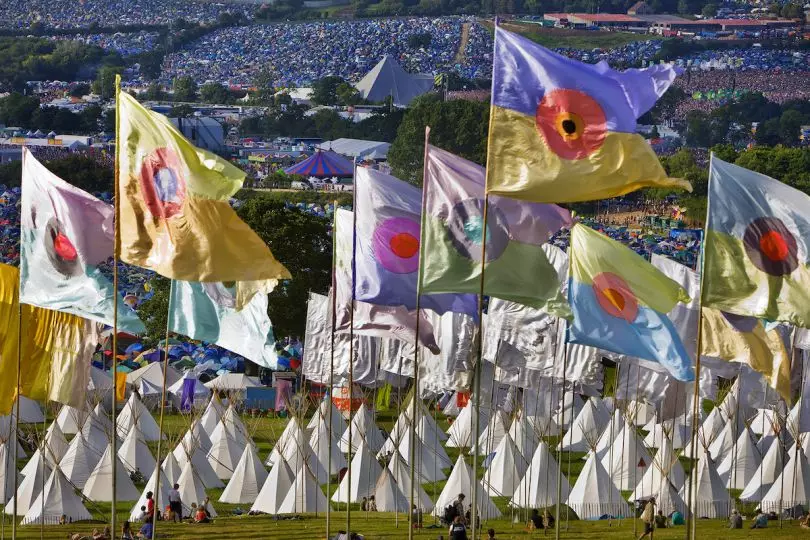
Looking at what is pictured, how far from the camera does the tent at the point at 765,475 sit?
45.7 meters

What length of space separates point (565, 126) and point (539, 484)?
64.6 ft

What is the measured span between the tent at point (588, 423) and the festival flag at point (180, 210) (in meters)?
26.5

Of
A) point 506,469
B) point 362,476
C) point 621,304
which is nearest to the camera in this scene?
point 621,304

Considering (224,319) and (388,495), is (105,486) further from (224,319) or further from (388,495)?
(224,319)

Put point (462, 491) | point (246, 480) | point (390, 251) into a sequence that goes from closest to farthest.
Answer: point (390, 251) < point (462, 491) < point (246, 480)

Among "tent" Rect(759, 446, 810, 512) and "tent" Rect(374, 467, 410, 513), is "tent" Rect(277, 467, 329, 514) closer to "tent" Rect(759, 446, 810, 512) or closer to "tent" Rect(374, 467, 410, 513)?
"tent" Rect(374, 467, 410, 513)

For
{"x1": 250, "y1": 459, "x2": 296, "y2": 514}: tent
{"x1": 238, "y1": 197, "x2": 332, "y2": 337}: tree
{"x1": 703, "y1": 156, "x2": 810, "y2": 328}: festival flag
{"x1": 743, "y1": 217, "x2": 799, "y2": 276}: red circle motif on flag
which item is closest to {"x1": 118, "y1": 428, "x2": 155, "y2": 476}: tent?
{"x1": 250, "y1": 459, "x2": 296, "y2": 514}: tent

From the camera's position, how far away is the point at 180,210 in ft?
88.4

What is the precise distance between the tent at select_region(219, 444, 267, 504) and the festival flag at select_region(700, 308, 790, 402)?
16026 millimetres

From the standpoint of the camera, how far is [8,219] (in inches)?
4429

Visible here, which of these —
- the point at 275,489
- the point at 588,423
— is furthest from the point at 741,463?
the point at 275,489

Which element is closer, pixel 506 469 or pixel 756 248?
pixel 756 248

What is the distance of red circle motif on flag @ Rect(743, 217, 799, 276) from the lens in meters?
26.3

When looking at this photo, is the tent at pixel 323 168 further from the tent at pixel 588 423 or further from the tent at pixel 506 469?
the tent at pixel 506 469
